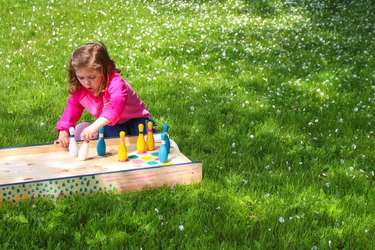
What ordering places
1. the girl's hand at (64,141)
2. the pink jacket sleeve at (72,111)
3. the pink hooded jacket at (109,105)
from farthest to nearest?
the pink jacket sleeve at (72,111)
the girl's hand at (64,141)
the pink hooded jacket at (109,105)

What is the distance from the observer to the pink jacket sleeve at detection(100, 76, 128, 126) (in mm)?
5461

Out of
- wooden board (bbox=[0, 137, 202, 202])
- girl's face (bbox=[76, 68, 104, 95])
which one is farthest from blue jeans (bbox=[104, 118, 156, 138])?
girl's face (bbox=[76, 68, 104, 95])

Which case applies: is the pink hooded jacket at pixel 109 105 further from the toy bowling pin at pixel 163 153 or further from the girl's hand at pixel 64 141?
the toy bowling pin at pixel 163 153

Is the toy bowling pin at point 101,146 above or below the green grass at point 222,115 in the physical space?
above

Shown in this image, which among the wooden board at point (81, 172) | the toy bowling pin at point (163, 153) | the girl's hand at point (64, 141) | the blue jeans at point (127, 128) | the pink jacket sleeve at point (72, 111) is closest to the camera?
the wooden board at point (81, 172)

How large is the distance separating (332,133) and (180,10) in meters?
8.46

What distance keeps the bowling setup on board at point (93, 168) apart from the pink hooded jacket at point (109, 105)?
0.90 ft

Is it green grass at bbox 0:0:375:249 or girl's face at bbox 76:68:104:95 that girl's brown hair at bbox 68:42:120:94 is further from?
green grass at bbox 0:0:375:249

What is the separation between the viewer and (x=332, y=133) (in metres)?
6.61

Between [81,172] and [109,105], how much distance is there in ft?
2.83

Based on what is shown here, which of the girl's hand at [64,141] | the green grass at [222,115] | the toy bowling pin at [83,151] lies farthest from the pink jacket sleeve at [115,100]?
the green grass at [222,115]

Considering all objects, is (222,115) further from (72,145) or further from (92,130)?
(72,145)

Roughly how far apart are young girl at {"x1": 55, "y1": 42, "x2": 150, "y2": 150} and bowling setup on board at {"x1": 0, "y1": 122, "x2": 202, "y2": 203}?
0.21 metres

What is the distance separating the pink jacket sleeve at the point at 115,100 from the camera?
17.9 ft
